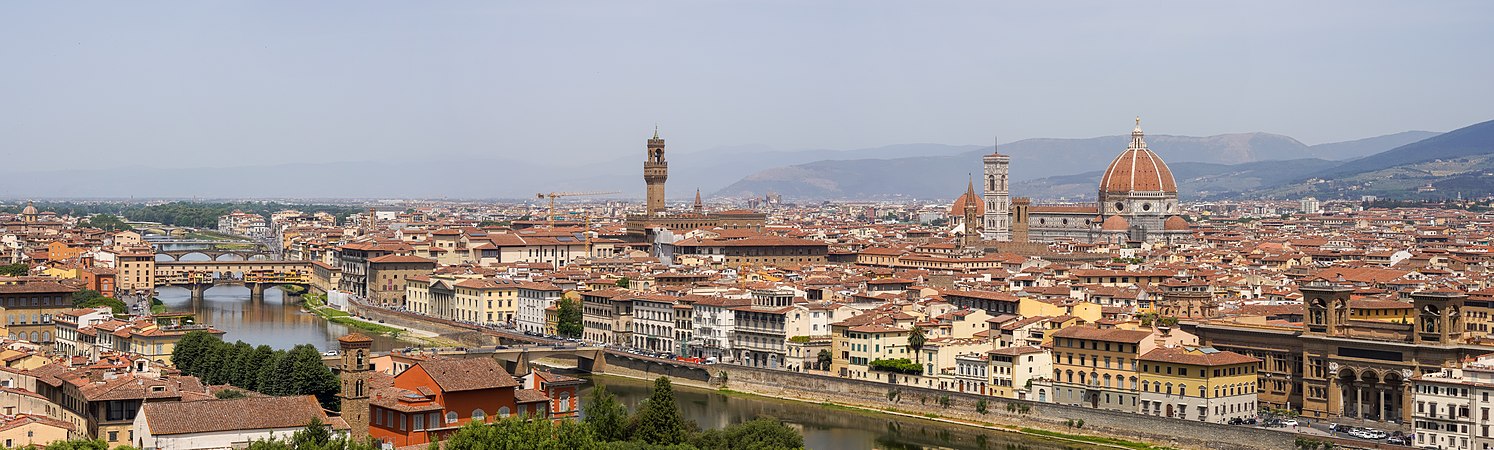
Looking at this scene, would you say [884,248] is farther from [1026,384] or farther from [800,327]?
[1026,384]

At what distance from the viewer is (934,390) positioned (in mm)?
39469

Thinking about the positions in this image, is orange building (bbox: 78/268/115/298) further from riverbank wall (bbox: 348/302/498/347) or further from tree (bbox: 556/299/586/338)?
tree (bbox: 556/299/586/338)

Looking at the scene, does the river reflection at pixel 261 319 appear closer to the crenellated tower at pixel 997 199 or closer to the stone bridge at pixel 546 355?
the stone bridge at pixel 546 355

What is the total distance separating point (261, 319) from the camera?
63.8 meters

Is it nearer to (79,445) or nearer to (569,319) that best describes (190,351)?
(79,445)

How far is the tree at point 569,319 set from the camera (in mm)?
53688

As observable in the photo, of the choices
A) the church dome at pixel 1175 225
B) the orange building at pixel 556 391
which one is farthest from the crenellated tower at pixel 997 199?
the orange building at pixel 556 391

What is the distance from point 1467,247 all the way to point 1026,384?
49.0 meters

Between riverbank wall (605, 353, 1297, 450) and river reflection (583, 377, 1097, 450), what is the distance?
0.43 meters

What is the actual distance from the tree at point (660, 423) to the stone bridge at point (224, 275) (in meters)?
49.9

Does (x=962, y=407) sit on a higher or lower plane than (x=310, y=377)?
lower

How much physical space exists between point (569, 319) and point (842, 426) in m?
17.2

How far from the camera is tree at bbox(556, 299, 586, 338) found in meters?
53.7

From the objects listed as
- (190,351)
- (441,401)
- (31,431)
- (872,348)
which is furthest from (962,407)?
(31,431)
